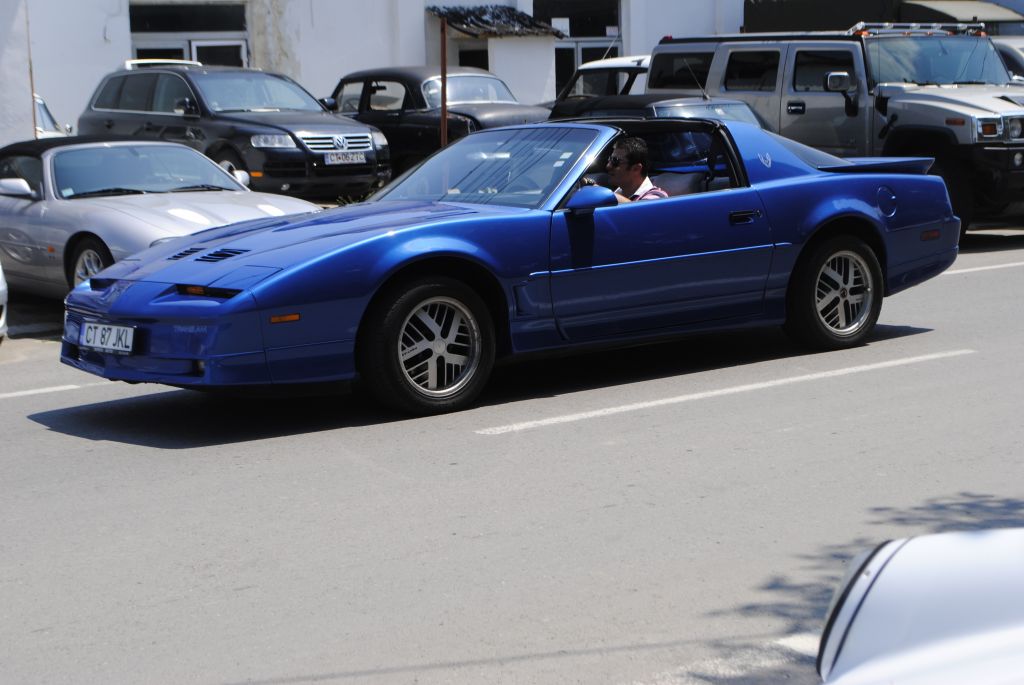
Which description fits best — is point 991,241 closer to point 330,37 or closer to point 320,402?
point 320,402

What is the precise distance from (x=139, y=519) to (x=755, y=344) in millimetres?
4641

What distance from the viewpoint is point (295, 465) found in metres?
6.23

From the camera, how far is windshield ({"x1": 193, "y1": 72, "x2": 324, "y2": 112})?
647 inches

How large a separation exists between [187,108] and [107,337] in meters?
9.98

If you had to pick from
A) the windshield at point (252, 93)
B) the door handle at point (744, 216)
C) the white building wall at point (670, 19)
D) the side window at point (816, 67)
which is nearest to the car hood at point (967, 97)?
the side window at point (816, 67)

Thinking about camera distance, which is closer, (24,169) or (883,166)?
(883,166)

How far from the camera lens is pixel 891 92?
14.8m

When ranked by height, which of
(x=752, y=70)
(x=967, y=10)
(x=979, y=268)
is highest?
(x=967, y=10)

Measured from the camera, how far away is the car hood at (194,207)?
10.0 m

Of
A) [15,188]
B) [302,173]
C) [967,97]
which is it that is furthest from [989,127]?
[15,188]

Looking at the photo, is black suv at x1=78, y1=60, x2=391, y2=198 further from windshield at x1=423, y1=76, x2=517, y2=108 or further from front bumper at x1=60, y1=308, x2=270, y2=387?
front bumper at x1=60, y1=308, x2=270, y2=387

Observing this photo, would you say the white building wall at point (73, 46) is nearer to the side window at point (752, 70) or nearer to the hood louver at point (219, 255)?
the side window at point (752, 70)

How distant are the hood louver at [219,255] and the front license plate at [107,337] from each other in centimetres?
51

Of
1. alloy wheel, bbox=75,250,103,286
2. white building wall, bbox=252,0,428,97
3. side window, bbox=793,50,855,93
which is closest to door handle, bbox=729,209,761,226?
alloy wheel, bbox=75,250,103,286
